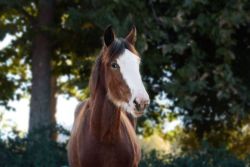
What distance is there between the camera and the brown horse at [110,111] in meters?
5.85

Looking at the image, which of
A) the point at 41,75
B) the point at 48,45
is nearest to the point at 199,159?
the point at 41,75

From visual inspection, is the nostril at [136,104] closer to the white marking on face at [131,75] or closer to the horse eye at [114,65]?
the white marking on face at [131,75]

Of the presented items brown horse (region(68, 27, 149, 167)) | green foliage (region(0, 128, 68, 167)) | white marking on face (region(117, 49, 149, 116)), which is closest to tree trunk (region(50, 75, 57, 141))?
green foliage (region(0, 128, 68, 167))

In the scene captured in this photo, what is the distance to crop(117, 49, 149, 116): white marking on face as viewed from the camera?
18.4 ft

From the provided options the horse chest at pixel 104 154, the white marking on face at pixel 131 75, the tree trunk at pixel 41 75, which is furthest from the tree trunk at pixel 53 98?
the white marking on face at pixel 131 75

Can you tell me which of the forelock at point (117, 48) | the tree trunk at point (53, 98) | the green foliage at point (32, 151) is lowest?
the forelock at point (117, 48)

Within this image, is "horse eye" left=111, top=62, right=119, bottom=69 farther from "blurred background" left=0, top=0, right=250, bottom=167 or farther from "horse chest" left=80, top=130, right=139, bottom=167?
"blurred background" left=0, top=0, right=250, bottom=167

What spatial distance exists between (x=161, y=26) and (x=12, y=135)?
3.13 meters

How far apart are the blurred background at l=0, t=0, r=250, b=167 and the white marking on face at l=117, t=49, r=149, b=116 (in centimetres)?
486

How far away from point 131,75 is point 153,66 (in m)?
5.84

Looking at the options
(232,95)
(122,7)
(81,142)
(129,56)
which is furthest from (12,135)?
(129,56)

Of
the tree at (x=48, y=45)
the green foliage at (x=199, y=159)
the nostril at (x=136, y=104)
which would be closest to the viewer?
the nostril at (x=136, y=104)

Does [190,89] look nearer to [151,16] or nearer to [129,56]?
[151,16]

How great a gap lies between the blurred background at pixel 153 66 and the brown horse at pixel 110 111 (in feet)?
14.0
